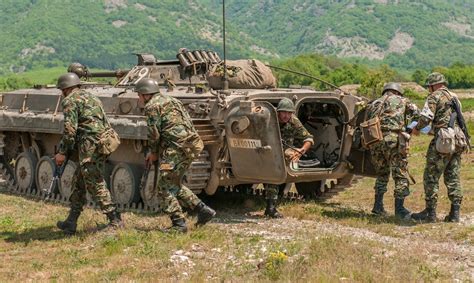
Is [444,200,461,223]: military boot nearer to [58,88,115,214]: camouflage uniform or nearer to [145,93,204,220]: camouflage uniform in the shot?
[145,93,204,220]: camouflage uniform

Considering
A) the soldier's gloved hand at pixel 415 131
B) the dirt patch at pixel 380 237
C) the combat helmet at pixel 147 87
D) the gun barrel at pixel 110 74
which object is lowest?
the dirt patch at pixel 380 237

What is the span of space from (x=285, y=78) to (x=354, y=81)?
10.5m

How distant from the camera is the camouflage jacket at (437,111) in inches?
457

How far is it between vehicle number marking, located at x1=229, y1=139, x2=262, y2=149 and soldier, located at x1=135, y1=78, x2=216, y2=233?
148cm

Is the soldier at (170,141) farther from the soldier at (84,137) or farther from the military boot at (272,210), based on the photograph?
the military boot at (272,210)

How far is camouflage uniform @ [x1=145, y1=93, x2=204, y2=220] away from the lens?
10.4 m

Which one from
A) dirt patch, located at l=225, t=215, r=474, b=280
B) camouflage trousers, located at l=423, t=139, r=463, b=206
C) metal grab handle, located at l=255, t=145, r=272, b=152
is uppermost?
metal grab handle, located at l=255, t=145, r=272, b=152

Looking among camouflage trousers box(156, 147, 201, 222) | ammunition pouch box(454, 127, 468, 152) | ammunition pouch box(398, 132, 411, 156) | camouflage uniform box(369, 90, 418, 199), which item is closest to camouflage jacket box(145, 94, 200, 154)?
camouflage trousers box(156, 147, 201, 222)

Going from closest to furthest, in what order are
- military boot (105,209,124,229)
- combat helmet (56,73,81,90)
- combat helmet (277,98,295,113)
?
combat helmet (56,73,81,90)
military boot (105,209,124,229)
combat helmet (277,98,295,113)

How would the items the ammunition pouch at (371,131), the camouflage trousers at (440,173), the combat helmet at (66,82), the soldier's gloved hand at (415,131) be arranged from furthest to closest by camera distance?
the ammunition pouch at (371,131), the soldier's gloved hand at (415,131), the camouflage trousers at (440,173), the combat helmet at (66,82)

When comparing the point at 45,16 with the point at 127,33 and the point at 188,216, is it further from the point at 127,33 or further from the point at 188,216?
the point at 188,216

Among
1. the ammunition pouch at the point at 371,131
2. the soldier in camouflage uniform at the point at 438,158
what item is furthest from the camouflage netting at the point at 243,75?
the soldier in camouflage uniform at the point at 438,158

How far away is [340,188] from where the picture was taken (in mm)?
14867

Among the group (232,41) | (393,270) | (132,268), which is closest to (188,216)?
(132,268)
